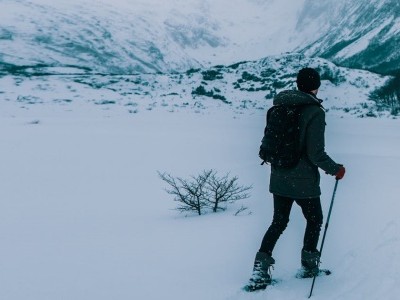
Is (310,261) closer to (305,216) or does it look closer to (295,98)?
(305,216)

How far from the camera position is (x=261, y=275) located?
398 cm

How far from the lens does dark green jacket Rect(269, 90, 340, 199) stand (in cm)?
359

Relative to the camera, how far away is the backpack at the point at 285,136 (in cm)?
363

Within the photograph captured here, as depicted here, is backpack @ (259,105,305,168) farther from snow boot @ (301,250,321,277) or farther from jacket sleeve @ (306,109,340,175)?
snow boot @ (301,250,321,277)

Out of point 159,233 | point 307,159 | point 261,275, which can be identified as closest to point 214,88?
point 159,233

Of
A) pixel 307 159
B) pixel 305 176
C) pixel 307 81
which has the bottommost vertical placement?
pixel 305 176

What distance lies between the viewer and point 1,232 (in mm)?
6883

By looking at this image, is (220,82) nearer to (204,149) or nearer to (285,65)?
(285,65)

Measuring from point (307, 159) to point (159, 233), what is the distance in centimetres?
292

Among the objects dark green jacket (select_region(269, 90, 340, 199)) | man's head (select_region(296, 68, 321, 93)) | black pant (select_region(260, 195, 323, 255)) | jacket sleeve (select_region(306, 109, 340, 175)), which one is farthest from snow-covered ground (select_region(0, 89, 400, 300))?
man's head (select_region(296, 68, 321, 93))

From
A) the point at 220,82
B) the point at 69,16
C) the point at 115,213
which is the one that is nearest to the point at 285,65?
the point at 220,82

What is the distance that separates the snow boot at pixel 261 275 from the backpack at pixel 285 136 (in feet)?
2.91

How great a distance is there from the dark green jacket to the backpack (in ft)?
0.14

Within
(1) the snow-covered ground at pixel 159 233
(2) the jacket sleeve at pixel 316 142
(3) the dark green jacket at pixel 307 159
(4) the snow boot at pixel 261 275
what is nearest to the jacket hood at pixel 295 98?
(3) the dark green jacket at pixel 307 159
